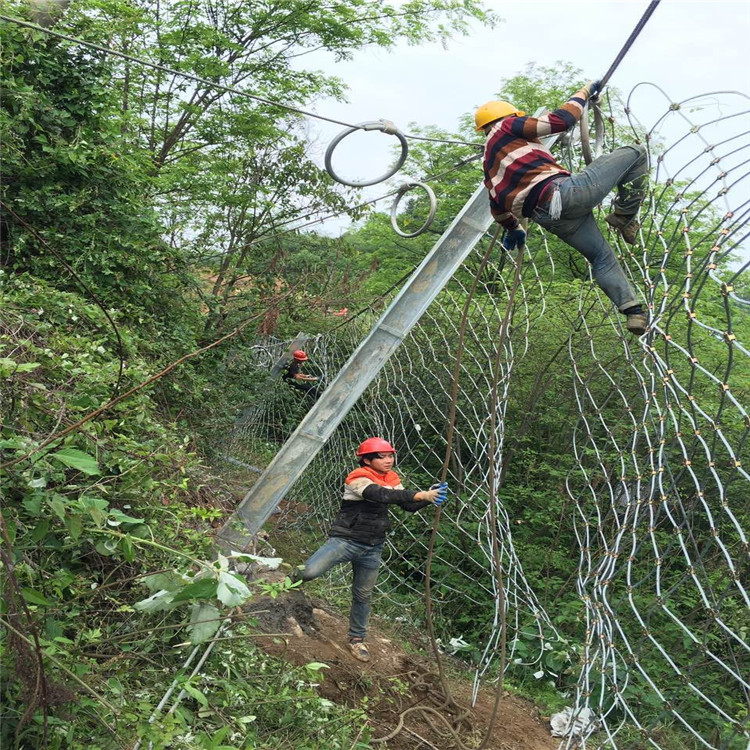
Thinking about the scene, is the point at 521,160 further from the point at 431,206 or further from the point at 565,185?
the point at 431,206

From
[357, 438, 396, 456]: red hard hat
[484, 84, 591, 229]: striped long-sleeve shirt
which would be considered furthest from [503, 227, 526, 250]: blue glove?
[357, 438, 396, 456]: red hard hat

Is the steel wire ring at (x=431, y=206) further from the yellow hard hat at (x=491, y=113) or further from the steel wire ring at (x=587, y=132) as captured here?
the steel wire ring at (x=587, y=132)

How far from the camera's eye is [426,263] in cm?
409

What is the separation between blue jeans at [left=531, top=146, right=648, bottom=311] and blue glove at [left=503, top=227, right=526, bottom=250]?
18 centimetres

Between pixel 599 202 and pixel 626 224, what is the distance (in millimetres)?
370

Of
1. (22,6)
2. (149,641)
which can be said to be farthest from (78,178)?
(149,641)

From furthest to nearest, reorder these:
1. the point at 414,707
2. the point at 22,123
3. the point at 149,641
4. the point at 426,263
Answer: the point at 22,123
the point at 426,263
the point at 414,707
the point at 149,641

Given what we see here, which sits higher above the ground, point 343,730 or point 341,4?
point 341,4

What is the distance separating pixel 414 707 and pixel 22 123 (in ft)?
13.8

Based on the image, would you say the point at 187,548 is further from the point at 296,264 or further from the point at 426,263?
the point at 296,264

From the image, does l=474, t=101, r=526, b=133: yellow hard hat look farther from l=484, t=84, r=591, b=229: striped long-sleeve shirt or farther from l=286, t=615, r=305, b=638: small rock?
l=286, t=615, r=305, b=638: small rock

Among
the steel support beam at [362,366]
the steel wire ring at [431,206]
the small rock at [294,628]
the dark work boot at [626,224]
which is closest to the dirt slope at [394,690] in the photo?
the small rock at [294,628]

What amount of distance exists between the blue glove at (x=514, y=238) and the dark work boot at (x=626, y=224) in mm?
365

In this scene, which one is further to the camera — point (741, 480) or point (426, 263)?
point (741, 480)
